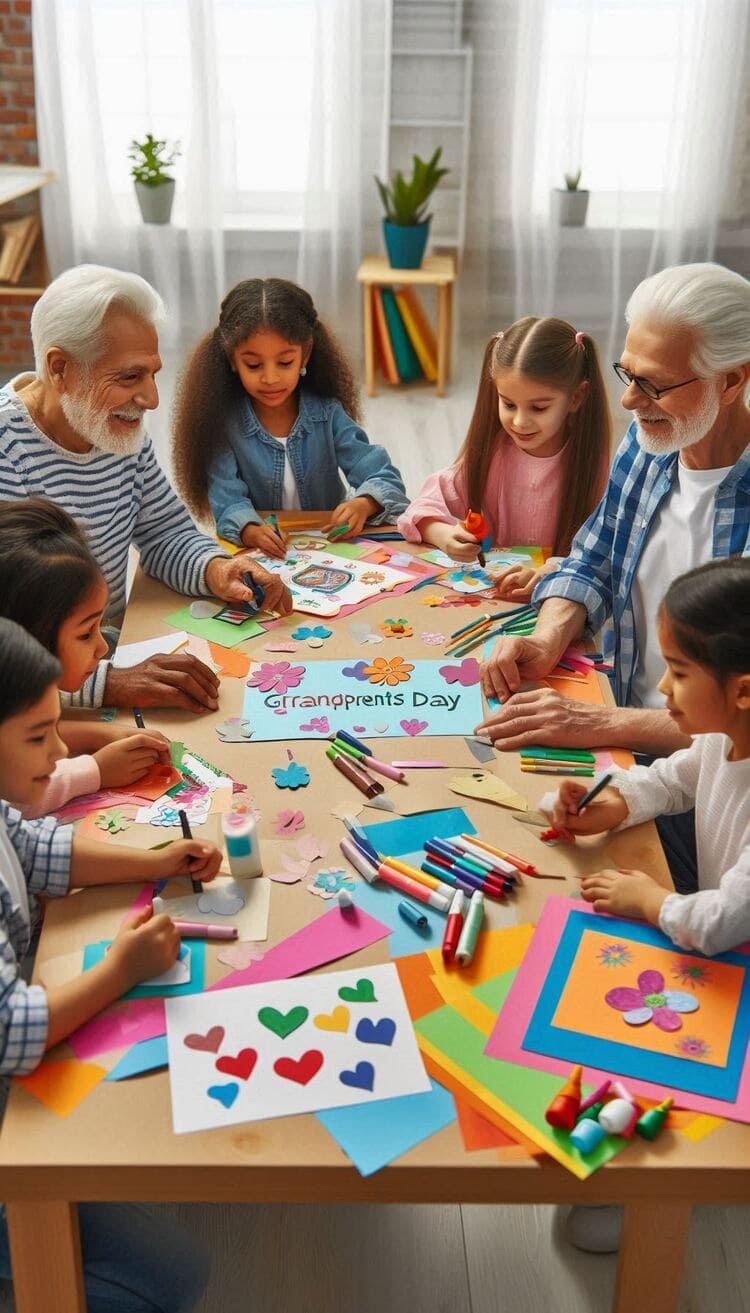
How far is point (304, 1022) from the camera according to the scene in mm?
1177

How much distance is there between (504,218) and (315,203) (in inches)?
34.3

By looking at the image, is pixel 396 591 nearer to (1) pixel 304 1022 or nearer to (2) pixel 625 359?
(2) pixel 625 359

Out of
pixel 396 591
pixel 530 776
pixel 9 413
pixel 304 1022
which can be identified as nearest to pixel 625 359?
pixel 396 591

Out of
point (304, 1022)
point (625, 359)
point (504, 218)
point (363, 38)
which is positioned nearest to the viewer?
point (304, 1022)

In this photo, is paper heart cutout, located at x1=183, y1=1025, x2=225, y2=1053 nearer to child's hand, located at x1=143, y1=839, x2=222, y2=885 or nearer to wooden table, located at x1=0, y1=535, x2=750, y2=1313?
wooden table, located at x1=0, y1=535, x2=750, y2=1313

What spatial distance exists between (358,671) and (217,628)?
0.29 metres

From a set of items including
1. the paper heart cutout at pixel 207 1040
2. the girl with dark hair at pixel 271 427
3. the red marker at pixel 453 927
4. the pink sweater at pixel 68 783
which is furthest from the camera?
the girl with dark hair at pixel 271 427

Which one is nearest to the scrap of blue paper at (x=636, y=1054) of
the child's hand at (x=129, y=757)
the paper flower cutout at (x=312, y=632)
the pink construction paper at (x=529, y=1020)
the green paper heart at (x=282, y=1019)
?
the pink construction paper at (x=529, y=1020)

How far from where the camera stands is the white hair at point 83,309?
200 cm

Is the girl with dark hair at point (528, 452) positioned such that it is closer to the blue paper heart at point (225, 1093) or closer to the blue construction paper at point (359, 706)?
the blue construction paper at point (359, 706)

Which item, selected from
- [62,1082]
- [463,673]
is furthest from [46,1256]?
[463,673]

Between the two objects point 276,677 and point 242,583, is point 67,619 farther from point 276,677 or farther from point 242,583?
point 242,583

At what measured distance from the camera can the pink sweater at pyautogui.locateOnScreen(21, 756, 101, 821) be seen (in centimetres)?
149

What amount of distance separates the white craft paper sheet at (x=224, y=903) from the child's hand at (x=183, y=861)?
18 millimetres
